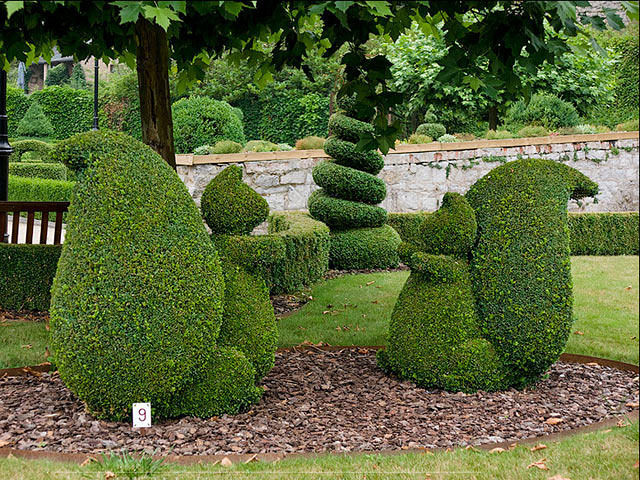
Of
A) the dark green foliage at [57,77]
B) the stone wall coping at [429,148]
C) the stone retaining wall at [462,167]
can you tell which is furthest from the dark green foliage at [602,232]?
the dark green foliage at [57,77]

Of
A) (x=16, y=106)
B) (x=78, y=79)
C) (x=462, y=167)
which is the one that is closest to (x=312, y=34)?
(x=462, y=167)

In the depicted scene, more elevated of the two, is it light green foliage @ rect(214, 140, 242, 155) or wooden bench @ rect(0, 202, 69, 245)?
light green foliage @ rect(214, 140, 242, 155)

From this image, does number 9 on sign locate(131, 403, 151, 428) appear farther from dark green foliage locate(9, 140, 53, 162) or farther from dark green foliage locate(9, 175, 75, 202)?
dark green foliage locate(9, 140, 53, 162)

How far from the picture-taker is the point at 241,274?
465cm

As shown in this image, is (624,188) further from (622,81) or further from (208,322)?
(208,322)

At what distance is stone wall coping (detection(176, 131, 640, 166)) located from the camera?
13.5m

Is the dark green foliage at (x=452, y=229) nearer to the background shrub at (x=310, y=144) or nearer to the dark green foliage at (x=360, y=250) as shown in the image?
the dark green foliage at (x=360, y=250)

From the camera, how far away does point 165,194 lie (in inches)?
164

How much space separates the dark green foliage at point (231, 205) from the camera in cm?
468

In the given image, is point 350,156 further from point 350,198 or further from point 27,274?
point 27,274

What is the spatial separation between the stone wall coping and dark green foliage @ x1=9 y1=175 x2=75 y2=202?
614 centimetres

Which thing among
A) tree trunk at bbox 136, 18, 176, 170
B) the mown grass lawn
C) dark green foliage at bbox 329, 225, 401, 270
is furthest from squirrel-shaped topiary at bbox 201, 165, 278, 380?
dark green foliage at bbox 329, 225, 401, 270

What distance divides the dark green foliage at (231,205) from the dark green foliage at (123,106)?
23.2 metres

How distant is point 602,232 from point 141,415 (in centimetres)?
1085
